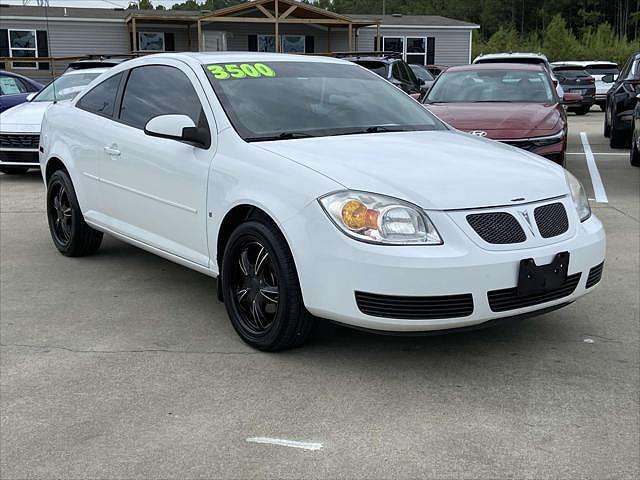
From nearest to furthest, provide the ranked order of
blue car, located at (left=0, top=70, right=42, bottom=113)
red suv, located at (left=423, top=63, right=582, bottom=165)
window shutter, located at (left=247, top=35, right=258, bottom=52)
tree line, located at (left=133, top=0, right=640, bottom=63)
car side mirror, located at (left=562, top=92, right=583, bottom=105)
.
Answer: red suv, located at (left=423, top=63, right=582, bottom=165) → car side mirror, located at (left=562, top=92, right=583, bottom=105) → blue car, located at (left=0, top=70, right=42, bottom=113) → window shutter, located at (left=247, top=35, right=258, bottom=52) → tree line, located at (left=133, top=0, right=640, bottom=63)

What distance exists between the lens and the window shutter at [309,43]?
34625mm

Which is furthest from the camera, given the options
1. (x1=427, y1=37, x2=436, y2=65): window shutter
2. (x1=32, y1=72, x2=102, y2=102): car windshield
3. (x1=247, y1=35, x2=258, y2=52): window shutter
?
(x1=427, y1=37, x2=436, y2=65): window shutter

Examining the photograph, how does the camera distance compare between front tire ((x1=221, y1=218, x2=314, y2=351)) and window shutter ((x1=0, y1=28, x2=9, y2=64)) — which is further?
window shutter ((x1=0, y1=28, x2=9, y2=64))

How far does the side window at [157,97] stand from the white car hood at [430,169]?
30.8 inches

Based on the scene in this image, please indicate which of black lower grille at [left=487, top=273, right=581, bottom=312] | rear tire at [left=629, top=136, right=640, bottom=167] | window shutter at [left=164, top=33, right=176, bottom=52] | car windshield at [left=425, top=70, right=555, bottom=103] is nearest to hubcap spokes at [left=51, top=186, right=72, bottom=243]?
black lower grille at [left=487, top=273, right=581, bottom=312]

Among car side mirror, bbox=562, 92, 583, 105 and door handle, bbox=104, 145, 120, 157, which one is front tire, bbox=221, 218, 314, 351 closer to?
door handle, bbox=104, 145, 120, 157

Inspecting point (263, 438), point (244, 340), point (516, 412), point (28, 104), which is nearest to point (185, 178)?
point (244, 340)

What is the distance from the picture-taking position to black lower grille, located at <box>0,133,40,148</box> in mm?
10477

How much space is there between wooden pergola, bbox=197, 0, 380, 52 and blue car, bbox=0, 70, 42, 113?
16306 mm

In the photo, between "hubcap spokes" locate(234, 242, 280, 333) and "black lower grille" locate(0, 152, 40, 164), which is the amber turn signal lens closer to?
"hubcap spokes" locate(234, 242, 280, 333)

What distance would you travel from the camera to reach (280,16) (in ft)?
100

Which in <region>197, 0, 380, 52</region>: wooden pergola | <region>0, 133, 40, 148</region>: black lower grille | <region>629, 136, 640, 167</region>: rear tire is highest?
<region>197, 0, 380, 52</region>: wooden pergola

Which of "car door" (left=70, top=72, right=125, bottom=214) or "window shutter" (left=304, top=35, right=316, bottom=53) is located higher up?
"window shutter" (left=304, top=35, right=316, bottom=53)

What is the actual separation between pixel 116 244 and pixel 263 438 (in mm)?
3960
